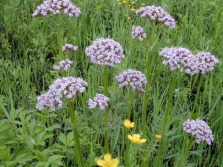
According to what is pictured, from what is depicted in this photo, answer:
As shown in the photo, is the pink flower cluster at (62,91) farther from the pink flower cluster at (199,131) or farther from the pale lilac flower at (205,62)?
the pale lilac flower at (205,62)

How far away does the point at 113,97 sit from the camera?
2592 millimetres

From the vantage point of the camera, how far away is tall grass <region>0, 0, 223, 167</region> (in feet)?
6.98

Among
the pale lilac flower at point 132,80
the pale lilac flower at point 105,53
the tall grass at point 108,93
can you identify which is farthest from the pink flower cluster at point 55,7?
the pale lilac flower at point 132,80

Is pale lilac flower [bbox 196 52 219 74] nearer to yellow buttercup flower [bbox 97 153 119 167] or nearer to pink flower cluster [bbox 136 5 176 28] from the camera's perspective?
pink flower cluster [bbox 136 5 176 28]

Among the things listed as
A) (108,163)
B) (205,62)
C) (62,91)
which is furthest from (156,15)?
(108,163)

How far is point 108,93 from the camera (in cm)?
274

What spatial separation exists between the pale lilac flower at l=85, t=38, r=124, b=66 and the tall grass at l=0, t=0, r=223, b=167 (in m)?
0.28

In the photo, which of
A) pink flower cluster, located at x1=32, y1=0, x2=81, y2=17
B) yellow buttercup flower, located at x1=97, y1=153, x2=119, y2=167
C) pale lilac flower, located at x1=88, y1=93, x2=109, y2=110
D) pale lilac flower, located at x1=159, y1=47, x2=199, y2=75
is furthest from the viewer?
pink flower cluster, located at x1=32, y1=0, x2=81, y2=17

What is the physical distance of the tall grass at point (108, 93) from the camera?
2.13 m

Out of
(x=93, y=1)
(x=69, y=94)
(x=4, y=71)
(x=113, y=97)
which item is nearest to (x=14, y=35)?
(x=4, y=71)

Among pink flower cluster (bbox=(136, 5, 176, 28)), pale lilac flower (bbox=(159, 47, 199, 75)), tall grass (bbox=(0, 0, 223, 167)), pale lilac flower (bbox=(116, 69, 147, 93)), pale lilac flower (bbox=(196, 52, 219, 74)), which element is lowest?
tall grass (bbox=(0, 0, 223, 167))

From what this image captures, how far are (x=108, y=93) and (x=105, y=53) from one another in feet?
2.85

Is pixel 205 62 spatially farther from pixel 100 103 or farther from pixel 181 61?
pixel 100 103

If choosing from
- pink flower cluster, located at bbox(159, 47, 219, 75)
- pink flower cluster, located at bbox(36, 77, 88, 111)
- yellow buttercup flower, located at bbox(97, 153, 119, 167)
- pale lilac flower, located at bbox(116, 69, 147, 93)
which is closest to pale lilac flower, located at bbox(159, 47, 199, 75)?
pink flower cluster, located at bbox(159, 47, 219, 75)
